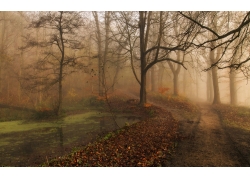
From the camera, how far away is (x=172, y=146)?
5566 millimetres

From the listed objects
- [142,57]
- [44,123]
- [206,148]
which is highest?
[142,57]

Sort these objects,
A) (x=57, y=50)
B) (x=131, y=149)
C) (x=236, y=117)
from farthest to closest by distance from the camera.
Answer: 1. (x=57, y=50)
2. (x=236, y=117)
3. (x=131, y=149)

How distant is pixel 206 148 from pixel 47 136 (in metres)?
5.48

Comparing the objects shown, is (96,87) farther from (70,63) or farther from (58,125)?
(58,125)

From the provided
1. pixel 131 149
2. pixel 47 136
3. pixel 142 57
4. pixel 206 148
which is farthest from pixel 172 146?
pixel 142 57

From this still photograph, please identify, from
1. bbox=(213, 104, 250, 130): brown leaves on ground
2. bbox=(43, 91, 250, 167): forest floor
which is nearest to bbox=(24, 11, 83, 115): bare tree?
bbox=(43, 91, 250, 167): forest floor

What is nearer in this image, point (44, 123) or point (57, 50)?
point (44, 123)

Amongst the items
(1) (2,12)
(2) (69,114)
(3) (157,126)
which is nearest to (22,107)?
(2) (69,114)

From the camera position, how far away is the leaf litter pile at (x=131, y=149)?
16.5ft

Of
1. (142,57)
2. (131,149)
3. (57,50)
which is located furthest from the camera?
(142,57)

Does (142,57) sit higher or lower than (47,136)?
higher

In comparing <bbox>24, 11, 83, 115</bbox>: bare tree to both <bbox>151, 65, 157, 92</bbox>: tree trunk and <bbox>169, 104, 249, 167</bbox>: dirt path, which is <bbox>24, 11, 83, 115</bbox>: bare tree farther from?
<bbox>169, 104, 249, 167</bbox>: dirt path

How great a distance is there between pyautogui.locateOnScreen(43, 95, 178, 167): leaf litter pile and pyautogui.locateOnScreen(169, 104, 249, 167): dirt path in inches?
12.7

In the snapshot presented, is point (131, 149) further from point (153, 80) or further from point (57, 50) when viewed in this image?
point (153, 80)
